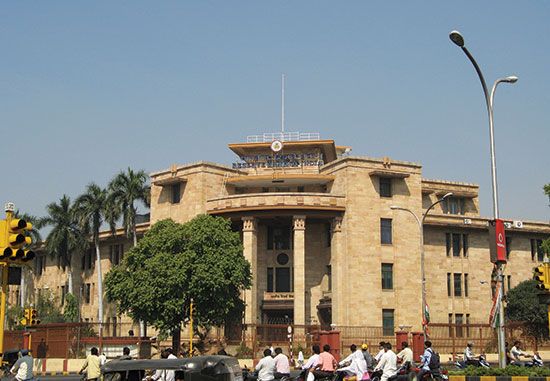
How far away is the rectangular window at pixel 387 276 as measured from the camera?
2235 inches

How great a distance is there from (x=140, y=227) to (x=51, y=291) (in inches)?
693

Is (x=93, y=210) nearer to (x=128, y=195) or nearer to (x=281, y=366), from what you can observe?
(x=128, y=195)

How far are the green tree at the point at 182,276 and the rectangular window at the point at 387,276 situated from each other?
37.8 feet

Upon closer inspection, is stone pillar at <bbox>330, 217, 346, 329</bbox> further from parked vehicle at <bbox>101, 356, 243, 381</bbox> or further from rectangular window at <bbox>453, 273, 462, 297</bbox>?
parked vehicle at <bbox>101, 356, 243, 381</bbox>

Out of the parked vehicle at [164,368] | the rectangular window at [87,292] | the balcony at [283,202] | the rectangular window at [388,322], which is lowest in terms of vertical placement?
the rectangular window at [388,322]

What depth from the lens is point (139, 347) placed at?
1657 inches

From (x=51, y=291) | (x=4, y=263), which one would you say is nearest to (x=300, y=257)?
(x=51, y=291)

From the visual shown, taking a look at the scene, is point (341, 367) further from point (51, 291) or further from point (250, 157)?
point (51, 291)

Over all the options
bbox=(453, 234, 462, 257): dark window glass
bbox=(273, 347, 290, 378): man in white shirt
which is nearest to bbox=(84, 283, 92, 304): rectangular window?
bbox=(453, 234, 462, 257): dark window glass

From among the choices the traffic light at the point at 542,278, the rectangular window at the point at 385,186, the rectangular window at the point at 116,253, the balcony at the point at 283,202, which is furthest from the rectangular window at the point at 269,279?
the traffic light at the point at 542,278

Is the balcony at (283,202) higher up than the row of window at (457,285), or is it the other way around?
the balcony at (283,202)

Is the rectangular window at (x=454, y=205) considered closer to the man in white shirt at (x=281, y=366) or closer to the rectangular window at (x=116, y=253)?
the rectangular window at (x=116, y=253)

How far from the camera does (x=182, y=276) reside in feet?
156

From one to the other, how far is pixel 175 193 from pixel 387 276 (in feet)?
63.2
